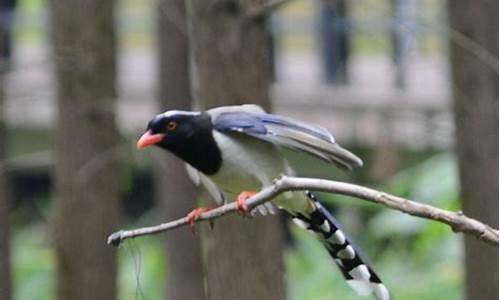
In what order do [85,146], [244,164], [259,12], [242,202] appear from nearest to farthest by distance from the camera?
1. [242,202]
2. [244,164]
3. [259,12]
4. [85,146]

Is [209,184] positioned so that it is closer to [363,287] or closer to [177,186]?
[363,287]

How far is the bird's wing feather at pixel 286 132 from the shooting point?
5.41m

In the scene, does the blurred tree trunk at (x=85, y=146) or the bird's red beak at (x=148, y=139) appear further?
the blurred tree trunk at (x=85, y=146)

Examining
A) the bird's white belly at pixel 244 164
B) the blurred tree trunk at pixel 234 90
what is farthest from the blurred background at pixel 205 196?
the bird's white belly at pixel 244 164

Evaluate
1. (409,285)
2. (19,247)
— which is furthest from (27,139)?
(409,285)

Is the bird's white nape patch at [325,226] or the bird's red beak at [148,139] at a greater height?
the bird's red beak at [148,139]

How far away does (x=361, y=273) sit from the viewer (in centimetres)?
580

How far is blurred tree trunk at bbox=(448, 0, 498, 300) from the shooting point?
8.01 meters

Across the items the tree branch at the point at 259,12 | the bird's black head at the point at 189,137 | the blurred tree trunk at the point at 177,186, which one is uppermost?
the tree branch at the point at 259,12

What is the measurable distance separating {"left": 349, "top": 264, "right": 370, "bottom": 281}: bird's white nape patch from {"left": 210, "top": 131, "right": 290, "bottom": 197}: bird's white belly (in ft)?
1.50

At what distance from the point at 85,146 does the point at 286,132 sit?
3589 millimetres

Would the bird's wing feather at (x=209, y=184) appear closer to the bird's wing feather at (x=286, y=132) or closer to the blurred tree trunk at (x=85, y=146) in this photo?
the bird's wing feather at (x=286, y=132)

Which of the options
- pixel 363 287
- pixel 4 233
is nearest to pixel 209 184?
pixel 363 287

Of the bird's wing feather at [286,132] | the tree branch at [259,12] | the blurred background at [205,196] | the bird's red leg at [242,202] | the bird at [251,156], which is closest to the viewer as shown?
the bird's red leg at [242,202]
